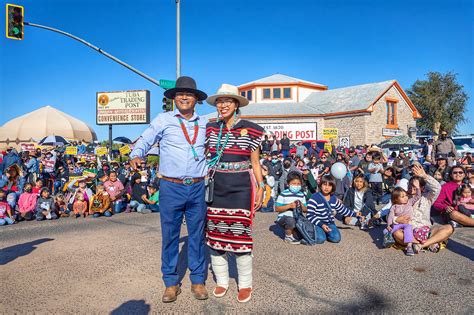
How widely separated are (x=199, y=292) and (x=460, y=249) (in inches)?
167

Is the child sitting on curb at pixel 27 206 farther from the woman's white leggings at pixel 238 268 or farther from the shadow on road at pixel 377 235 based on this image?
the shadow on road at pixel 377 235

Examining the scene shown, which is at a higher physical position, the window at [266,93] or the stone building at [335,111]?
the window at [266,93]

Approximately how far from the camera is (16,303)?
11.6 ft

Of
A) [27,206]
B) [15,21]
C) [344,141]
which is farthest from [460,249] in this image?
[344,141]

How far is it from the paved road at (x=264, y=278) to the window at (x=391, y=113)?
26.0m

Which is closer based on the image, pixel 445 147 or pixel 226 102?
pixel 226 102

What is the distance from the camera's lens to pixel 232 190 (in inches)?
141

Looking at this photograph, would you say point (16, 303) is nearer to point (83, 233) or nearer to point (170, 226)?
point (170, 226)

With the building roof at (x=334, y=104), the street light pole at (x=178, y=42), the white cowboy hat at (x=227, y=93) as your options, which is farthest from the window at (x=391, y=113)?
the white cowboy hat at (x=227, y=93)

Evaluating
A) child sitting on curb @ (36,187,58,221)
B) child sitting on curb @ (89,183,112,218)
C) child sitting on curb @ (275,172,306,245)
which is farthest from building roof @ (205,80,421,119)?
child sitting on curb @ (275,172,306,245)

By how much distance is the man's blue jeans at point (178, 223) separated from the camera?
3.55 meters

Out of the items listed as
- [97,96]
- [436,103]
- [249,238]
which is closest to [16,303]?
[249,238]

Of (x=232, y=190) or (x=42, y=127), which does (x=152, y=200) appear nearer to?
(x=232, y=190)

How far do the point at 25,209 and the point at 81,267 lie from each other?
551cm
